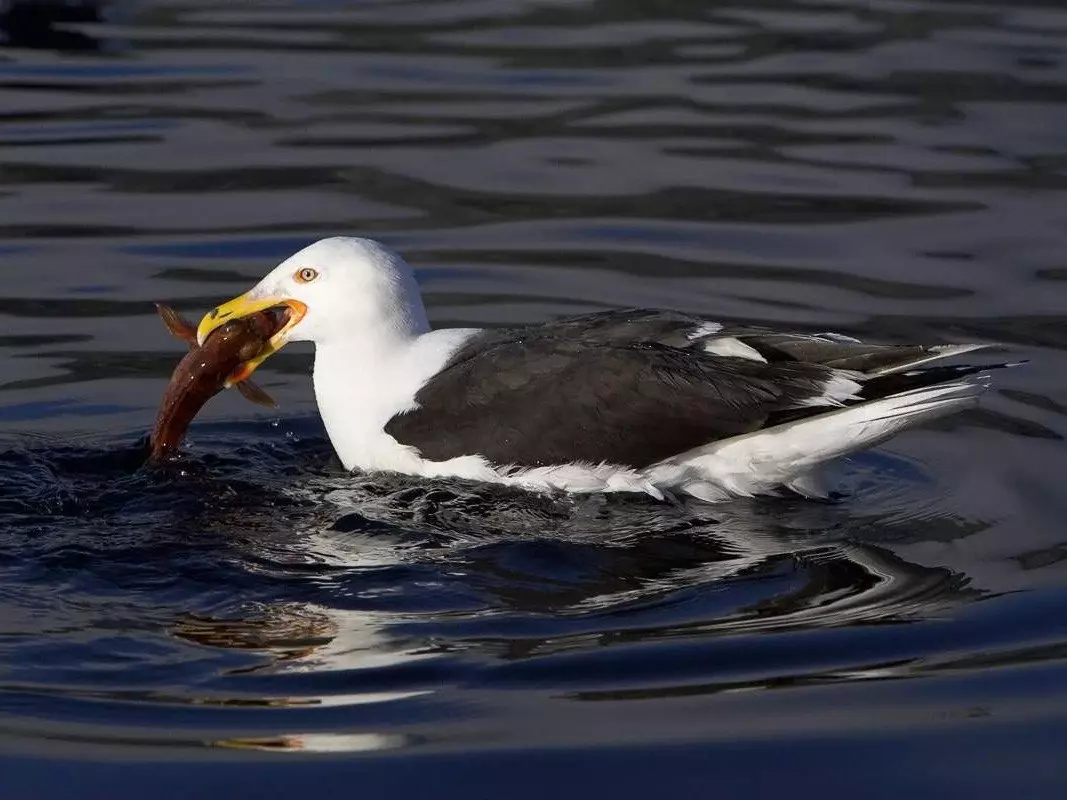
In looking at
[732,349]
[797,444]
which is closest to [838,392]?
[797,444]

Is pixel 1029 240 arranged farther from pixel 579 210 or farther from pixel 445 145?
pixel 445 145

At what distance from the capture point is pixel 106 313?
1131 centimetres

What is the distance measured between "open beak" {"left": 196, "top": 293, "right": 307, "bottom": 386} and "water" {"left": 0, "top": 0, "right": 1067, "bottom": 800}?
412 mm

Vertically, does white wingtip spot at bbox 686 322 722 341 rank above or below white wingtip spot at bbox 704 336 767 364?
above

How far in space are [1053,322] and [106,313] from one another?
5.32 meters

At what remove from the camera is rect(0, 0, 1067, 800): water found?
618cm

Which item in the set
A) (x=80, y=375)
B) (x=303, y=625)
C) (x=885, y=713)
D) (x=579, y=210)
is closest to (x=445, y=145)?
(x=579, y=210)

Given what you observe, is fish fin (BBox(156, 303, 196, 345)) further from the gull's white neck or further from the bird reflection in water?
the bird reflection in water

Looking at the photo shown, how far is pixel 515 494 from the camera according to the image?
28.2 ft

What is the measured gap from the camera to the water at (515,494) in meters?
6.18

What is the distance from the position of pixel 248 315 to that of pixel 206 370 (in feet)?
1.10

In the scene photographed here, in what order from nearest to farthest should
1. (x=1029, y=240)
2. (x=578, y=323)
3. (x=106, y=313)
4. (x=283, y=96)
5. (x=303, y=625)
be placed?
(x=303, y=625) < (x=578, y=323) < (x=106, y=313) < (x=1029, y=240) < (x=283, y=96)

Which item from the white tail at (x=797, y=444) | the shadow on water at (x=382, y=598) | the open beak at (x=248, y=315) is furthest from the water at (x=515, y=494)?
the open beak at (x=248, y=315)

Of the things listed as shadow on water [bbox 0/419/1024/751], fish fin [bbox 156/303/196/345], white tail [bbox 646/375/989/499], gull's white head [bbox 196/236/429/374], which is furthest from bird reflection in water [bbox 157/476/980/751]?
fish fin [bbox 156/303/196/345]
